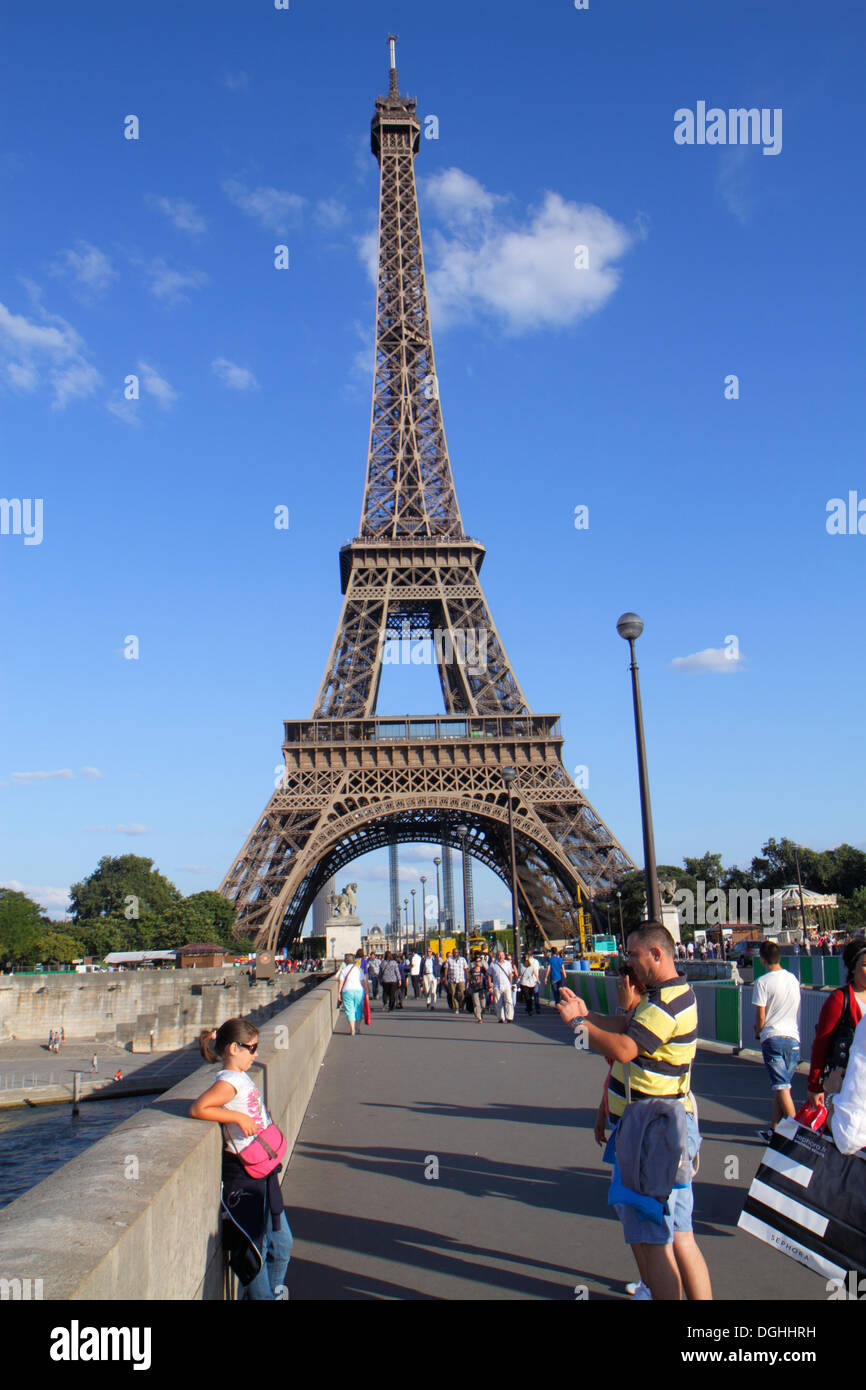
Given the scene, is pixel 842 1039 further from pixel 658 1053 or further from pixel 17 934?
pixel 17 934

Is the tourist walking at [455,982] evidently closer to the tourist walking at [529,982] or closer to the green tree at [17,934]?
the tourist walking at [529,982]

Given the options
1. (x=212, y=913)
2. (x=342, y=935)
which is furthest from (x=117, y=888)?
(x=342, y=935)

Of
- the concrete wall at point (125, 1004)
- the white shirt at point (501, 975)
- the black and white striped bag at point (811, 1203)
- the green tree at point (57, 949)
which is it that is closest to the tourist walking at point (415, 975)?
the white shirt at point (501, 975)

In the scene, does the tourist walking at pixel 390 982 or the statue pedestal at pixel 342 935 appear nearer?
the tourist walking at pixel 390 982

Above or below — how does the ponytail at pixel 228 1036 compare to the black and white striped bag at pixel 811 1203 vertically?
above

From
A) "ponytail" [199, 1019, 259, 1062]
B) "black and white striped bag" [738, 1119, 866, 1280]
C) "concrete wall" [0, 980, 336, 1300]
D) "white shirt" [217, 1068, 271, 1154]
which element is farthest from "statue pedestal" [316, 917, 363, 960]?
"black and white striped bag" [738, 1119, 866, 1280]

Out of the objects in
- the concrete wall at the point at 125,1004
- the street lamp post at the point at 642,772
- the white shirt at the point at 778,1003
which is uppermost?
the street lamp post at the point at 642,772

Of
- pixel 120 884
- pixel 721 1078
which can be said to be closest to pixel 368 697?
pixel 721 1078

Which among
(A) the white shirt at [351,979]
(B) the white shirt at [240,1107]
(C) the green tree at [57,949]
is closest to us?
(B) the white shirt at [240,1107]
